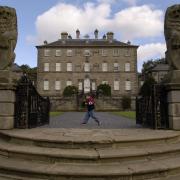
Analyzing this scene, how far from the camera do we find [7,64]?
31.4 feet

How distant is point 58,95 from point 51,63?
8171 millimetres

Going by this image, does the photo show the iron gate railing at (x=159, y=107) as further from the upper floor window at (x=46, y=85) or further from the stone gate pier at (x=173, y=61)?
the upper floor window at (x=46, y=85)

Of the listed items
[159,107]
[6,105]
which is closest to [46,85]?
[6,105]

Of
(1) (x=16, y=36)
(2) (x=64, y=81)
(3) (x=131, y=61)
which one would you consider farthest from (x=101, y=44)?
(1) (x=16, y=36)

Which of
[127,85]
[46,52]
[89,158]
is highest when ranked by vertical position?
[46,52]

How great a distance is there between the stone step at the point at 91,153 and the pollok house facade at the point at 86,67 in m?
64.1

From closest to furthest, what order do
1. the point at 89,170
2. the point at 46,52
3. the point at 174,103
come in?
the point at 89,170
the point at 174,103
the point at 46,52

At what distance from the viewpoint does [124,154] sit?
6.12 meters

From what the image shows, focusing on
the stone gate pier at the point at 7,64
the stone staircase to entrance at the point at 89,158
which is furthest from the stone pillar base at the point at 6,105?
the stone staircase to entrance at the point at 89,158

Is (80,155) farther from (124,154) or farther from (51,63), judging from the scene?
(51,63)

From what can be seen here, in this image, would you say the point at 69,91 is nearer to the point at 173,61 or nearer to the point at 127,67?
the point at 127,67

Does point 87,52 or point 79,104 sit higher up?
point 87,52

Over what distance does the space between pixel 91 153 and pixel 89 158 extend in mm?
198

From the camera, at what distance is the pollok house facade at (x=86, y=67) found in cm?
7162
